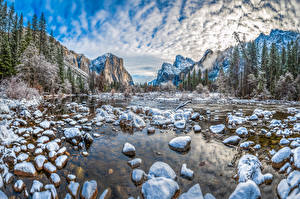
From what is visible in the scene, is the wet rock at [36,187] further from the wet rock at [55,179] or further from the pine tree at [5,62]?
the pine tree at [5,62]

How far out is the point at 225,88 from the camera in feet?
140

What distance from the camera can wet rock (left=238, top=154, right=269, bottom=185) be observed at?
119 inches

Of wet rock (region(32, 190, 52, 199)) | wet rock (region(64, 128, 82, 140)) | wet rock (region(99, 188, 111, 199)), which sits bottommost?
wet rock (region(99, 188, 111, 199))

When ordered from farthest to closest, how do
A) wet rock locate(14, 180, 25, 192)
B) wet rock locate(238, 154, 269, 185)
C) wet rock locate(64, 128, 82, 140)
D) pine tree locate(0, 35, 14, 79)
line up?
1. pine tree locate(0, 35, 14, 79)
2. wet rock locate(64, 128, 82, 140)
3. wet rock locate(238, 154, 269, 185)
4. wet rock locate(14, 180, 25, 192)

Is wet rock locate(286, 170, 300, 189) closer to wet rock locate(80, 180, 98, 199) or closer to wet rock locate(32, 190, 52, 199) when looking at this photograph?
wet rock locate(80, 180, 98, 199)

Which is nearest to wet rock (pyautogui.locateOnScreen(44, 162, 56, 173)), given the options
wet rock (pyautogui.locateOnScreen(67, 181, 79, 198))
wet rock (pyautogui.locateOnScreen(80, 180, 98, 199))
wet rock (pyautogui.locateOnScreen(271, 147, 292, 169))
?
wet rock (pyautogui.locateOnScreen(67, 181, 79, 198))

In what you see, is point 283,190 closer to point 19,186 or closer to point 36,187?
point 36,187

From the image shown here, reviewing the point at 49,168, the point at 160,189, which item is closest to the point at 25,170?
the point at 49,168

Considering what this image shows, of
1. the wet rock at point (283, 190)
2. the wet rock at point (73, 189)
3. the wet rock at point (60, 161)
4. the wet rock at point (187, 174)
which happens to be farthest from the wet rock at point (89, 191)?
the wet rock at point (283, 190)

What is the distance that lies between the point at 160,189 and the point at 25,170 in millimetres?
3044

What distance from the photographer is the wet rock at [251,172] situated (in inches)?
119

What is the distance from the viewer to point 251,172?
3166 mm

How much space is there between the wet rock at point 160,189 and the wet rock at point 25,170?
257cm

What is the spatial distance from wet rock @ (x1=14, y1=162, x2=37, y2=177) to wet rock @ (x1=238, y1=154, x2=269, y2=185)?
4606 mm
